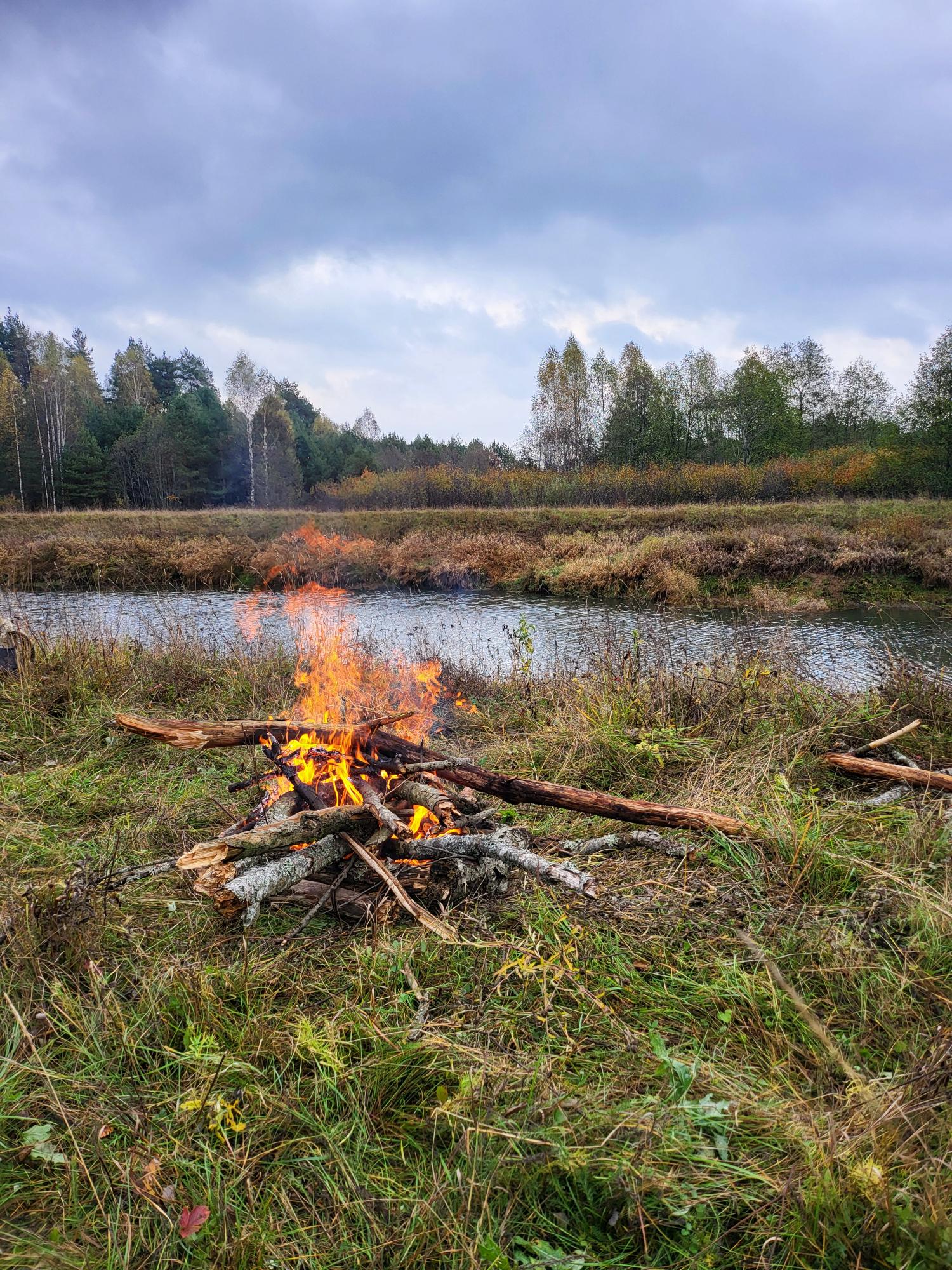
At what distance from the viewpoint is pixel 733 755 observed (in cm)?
393

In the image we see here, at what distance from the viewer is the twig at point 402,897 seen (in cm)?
225

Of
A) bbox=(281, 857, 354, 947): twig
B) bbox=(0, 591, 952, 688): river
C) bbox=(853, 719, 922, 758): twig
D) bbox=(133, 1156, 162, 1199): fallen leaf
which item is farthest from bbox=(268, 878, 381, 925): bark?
bbox=(0, 591, 952, 688): river

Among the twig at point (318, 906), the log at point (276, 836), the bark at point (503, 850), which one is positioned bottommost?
the twig at point (318, 906)

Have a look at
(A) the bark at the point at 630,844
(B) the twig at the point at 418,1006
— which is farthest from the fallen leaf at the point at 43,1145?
(A) the bark at the point at 630,844

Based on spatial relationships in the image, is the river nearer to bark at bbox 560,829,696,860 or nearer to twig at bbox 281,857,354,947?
bark at bbox 560,829,696,860

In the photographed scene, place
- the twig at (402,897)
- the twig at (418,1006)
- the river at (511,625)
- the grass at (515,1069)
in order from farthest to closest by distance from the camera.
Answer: the river at (511,625) < the twig at (402,897) < the twig at (418,1006) < the grass at (515,1069)

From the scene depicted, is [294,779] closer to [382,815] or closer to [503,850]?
[382,815]

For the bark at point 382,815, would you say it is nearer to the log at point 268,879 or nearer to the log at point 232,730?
the log at point 268,879

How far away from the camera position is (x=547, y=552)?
22203 millimetres

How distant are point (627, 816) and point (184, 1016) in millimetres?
1962

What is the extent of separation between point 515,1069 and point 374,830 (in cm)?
130

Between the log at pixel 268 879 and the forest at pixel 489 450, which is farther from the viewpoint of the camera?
the forest at pixel 489 450

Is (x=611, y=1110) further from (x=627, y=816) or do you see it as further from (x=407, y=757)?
(x=407, y=757)

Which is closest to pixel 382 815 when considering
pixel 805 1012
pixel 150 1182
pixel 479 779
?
pixel 479 779
